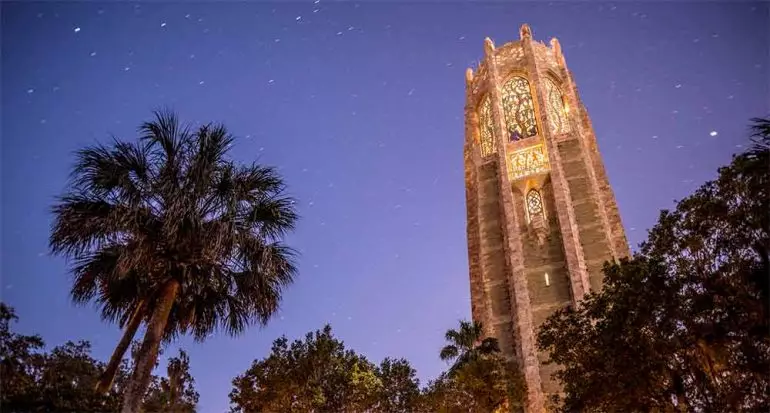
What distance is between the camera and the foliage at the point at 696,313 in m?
10.1

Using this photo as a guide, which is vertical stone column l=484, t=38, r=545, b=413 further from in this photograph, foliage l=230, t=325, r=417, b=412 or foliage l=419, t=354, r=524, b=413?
foliage l=230, t=325, r=417, b=412

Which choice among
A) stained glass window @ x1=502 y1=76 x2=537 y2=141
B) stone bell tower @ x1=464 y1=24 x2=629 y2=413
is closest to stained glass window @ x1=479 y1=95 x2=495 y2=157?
stone bell tower @ x1=464 y1=24 x2=629 y2=413

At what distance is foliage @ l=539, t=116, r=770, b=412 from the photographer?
33.1ft

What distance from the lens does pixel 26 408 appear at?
6.80 metres

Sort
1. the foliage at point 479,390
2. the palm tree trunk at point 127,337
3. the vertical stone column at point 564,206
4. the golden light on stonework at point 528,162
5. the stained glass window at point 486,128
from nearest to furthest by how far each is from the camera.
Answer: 1. the palm tree trunk at point 127,337
2. the foliage at point 479,390
3. the vertical stone column at point 564,206
4. the golden light on stonework at point 528,162
5. the stained glass window at point 486,128

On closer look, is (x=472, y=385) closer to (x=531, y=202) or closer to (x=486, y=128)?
(x=531, y=202)

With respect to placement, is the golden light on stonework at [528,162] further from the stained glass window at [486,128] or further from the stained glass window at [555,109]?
the stained glass window at [486,128]

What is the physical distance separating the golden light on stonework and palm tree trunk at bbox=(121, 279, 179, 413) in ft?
121

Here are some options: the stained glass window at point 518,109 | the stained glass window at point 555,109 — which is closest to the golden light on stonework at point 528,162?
the stained glass window at point 518,109

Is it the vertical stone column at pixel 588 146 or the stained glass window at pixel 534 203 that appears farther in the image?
the stained glass window at pixel 534 203

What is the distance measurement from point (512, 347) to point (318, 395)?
50.9 ft

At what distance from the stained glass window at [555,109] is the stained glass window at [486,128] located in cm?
566

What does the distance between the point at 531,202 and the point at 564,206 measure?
11.9 feet

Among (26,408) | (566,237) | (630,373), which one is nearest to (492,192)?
(566,237)
